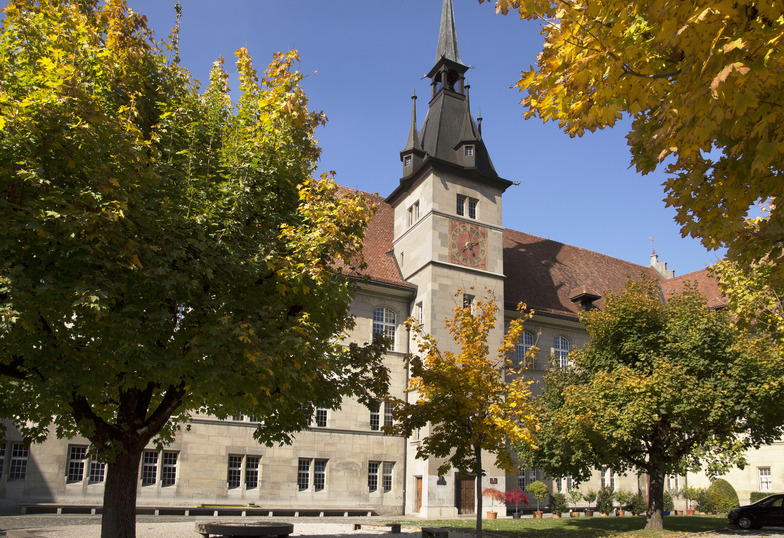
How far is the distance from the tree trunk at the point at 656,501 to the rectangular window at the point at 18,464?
76.8ft

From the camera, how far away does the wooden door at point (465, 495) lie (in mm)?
27922

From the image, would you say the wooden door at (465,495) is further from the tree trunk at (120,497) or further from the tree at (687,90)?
the tree at (687,90)

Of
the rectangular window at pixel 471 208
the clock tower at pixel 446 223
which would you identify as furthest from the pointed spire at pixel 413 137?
the rectangular window at pixel 471 208

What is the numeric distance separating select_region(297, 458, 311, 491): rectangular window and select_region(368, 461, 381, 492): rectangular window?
3.15m

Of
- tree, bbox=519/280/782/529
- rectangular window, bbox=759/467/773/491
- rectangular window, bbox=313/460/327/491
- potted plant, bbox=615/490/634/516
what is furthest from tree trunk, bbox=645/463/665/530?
rectangular window, bbox=759/467/773/491

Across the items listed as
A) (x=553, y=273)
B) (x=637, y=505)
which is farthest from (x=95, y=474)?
(x=553, y=273)

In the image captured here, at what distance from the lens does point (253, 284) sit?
1126 centimetres

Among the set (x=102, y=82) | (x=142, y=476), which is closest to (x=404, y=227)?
(x=142, y=476)

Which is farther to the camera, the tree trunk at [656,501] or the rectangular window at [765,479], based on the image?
the rectangular window at [765,479]

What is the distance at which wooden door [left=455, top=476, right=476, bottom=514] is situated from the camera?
2792cm

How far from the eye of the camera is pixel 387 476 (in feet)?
96.6

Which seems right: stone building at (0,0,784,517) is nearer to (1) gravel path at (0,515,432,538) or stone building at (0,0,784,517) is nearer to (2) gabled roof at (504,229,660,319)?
(2) gabled roof at (504,229,660,319)

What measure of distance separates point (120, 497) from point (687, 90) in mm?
11563

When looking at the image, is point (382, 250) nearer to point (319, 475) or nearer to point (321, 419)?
point (321, 419)
